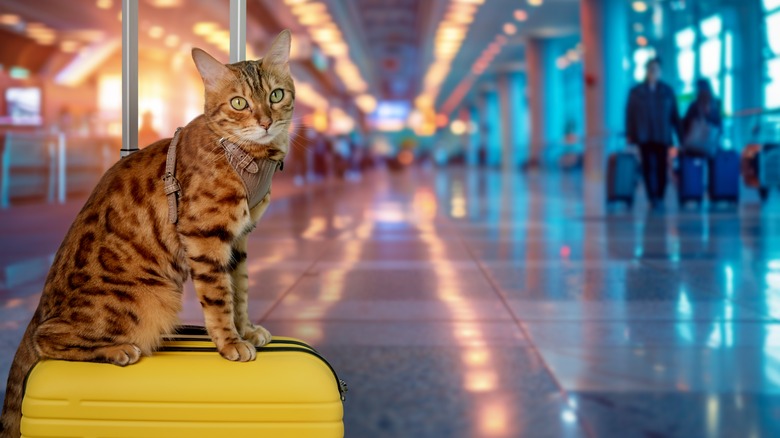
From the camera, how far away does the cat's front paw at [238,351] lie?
2.06 metres

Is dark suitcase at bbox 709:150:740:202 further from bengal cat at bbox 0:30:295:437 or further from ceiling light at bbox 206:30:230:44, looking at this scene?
bengal cat at bbox 0:30:295:437

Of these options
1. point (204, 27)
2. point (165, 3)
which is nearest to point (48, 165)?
point (165, 3)

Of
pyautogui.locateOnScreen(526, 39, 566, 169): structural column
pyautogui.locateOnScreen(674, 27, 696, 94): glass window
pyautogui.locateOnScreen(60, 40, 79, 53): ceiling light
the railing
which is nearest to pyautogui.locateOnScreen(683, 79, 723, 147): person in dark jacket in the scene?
pyautogui.locateOnScreen(674, 27, 696, 94): glass window

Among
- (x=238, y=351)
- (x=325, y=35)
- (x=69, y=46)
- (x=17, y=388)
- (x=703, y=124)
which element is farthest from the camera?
(x=325, y=35)

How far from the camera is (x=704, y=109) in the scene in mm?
13766

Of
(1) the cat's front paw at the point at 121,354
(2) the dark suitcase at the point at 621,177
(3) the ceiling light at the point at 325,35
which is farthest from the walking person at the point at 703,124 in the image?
(3) the ceiling light at the point at 325,35

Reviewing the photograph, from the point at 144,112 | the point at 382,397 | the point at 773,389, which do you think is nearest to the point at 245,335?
the point at 382,397

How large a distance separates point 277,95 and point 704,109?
13053mm

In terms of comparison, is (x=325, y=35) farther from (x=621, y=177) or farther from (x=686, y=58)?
(x=621, y=177)

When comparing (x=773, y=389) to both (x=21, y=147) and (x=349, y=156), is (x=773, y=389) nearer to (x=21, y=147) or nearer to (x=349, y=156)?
(x=21, y=147)

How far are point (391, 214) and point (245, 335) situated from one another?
10535 millimetres

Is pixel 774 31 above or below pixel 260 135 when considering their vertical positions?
above

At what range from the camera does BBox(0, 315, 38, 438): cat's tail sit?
6.94 ft

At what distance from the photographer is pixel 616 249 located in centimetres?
780
